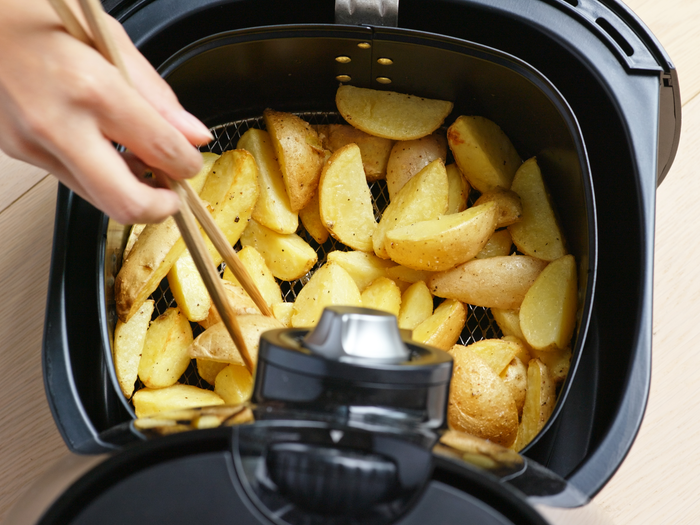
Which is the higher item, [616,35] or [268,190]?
[616,35]

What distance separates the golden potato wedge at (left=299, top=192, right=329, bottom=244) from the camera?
26.2 inches

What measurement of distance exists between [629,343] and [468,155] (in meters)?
0.27

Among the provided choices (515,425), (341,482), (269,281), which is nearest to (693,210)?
(515,425)

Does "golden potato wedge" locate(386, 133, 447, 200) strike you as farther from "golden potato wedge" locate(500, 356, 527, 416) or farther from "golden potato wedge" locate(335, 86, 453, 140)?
"golden potato wedge" locate(500, 356, 527, 416)

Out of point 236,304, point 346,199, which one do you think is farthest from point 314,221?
point 236,304

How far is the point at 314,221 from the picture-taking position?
669 millimetres

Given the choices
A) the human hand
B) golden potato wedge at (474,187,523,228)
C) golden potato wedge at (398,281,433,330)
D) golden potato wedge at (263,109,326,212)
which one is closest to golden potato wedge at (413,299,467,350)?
golden potato wedge at (398,281,433,330)

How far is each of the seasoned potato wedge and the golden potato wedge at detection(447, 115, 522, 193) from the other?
0.06 m

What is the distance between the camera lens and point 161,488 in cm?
25

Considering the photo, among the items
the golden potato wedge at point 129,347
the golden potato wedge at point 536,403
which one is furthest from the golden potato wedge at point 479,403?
the golden potato wedge at point 129,347

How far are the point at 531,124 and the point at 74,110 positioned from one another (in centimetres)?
48

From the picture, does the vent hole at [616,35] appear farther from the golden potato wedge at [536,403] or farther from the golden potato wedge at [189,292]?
the golden potato wedge at [189,292]

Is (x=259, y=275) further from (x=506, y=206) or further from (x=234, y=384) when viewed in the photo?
(x=506, y=206)

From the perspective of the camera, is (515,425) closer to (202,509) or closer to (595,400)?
(595,400)
